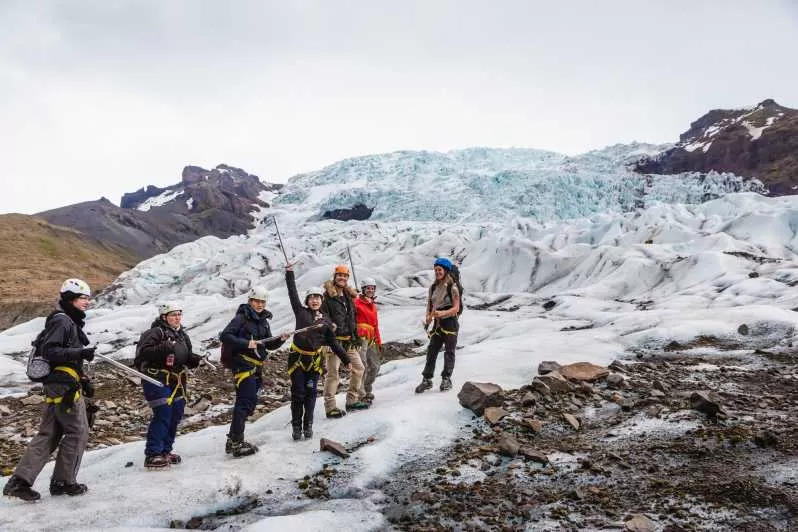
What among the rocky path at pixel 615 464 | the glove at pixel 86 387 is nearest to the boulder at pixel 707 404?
the rocky path at pixel 615 464

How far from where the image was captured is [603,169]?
8250 cm

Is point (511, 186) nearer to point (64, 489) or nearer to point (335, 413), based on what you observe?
point (335, 413)

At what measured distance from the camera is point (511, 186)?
73750mm

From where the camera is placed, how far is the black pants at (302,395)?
23.8 feet

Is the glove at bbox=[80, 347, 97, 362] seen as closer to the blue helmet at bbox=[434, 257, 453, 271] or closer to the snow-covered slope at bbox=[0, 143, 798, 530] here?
the snow-covered slope at bbox=[0, 143, 798, 530]

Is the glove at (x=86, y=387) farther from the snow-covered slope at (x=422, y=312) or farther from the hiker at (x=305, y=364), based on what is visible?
the hiker at (x=305, y=364)

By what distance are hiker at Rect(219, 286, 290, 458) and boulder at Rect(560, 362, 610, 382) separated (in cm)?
486

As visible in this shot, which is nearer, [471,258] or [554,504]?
[554,504]

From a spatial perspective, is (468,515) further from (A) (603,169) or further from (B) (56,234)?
(B) (56,234)

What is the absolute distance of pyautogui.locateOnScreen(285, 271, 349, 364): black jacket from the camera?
7324 mm

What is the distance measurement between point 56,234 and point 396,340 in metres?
89.7

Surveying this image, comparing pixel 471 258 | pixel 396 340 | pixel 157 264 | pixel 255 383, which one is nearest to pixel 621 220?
pixel 471 258

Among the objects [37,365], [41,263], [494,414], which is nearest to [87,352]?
[37,365]

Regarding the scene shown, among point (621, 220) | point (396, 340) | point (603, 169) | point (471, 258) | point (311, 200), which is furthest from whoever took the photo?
point (311, 200)
